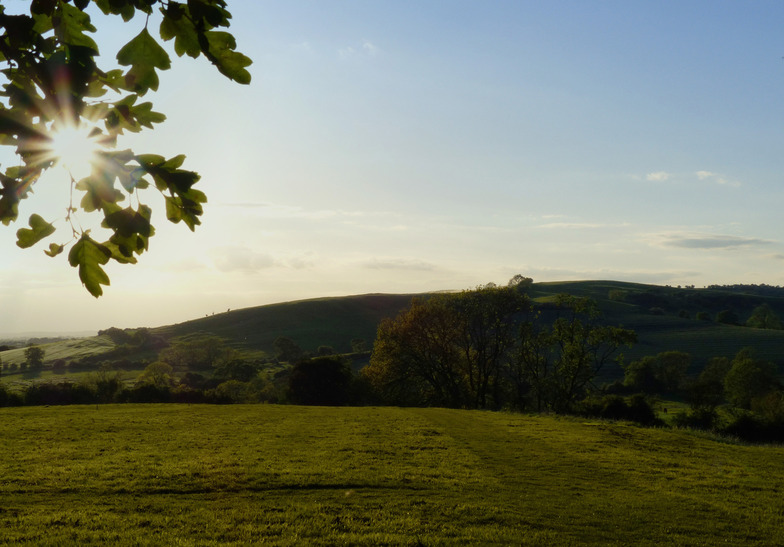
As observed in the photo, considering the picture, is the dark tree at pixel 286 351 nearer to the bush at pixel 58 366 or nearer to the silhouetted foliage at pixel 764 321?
the bush at pixel 58 366

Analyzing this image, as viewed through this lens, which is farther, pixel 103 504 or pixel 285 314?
pixel 285 314

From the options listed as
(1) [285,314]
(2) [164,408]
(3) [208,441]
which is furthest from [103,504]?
(1) [285,314]

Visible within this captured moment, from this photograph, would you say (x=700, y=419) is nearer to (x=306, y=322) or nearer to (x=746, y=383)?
(x=746, y=383)

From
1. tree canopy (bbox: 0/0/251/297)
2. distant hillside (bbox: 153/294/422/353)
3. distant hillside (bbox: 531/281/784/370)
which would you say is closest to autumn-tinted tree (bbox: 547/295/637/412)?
tree canopy (bbox: 0/0/251/297)

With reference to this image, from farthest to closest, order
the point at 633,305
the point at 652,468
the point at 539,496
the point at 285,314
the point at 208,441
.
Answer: the point at 285,314, the point at 633,305, the point at 208,441, the point at 652,468, the point at 539,496

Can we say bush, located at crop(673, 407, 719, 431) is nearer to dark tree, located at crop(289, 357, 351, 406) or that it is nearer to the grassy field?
the grassy field

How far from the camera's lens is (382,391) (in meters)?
49.7

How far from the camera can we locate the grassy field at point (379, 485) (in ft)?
39.5

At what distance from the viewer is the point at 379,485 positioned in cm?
1625

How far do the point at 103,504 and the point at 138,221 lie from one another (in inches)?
584

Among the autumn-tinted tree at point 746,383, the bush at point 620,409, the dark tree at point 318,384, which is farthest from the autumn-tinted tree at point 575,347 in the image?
the autumn-tinted tree at point 746,383

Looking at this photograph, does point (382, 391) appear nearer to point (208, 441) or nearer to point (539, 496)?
point (208, 441)

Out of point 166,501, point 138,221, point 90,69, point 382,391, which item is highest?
point 90,69

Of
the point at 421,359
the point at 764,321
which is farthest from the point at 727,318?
the point at 421,359
